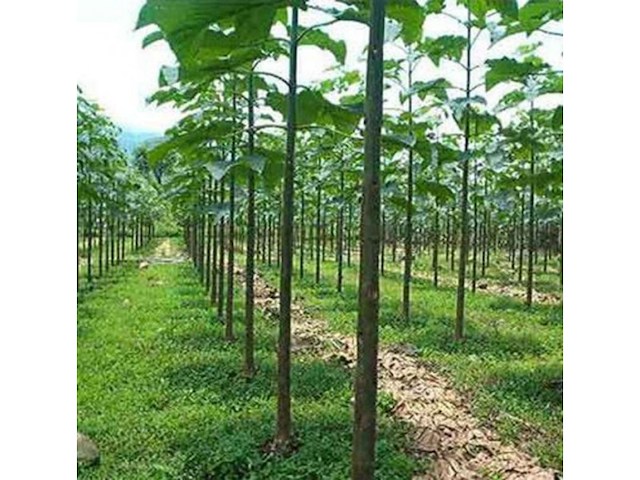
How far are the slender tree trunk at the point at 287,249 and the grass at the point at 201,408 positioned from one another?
207 mm

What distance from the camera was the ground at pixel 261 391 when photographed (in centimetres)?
411

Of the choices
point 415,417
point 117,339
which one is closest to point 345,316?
point 117,339

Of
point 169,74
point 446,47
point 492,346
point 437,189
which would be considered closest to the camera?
point 169,74

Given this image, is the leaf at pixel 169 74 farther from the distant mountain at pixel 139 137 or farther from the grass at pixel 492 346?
the grass at pixel 492 346

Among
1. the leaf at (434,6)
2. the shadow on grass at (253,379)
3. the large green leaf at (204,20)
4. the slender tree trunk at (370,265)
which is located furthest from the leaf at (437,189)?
the leaf at (434,6)

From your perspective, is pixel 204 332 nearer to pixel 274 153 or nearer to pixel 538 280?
pixel 274 153

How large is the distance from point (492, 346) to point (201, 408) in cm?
328

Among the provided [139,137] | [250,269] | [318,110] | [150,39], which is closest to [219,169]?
[150,39]

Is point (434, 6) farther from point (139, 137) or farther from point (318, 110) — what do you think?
point (139, 137)

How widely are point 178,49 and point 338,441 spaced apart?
2.66 m

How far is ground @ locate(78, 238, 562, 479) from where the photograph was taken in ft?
13.5

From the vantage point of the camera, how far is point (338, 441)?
14.1 feet

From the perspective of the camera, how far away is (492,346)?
7.36 m
